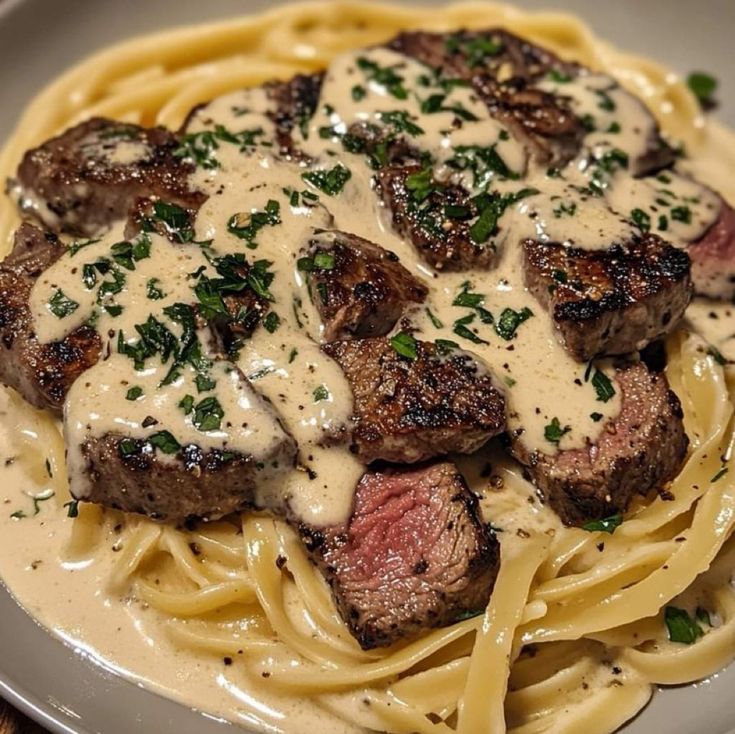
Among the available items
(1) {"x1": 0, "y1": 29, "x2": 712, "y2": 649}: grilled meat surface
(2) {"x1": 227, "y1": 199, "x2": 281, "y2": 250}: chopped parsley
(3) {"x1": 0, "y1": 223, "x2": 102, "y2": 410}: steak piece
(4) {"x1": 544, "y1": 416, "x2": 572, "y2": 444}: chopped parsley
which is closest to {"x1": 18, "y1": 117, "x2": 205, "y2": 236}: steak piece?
(1) {"x1": 0, "y1": 29, "x2": 712, "y2": 649}: grilled meat surface

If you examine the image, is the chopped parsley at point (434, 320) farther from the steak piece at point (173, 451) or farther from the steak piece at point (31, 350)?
the steak piece at point (31, 350)

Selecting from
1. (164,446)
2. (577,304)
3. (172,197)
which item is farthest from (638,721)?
(172,197)

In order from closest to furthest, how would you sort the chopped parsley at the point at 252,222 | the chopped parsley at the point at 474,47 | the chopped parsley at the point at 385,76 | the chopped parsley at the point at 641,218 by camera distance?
1. the chopped parsley at the point at 252,222
2. the chopped parsley at the point at 641,218
3. the chopped parsley at the point at 385,76
4. the chopped parsley at the point at 474,47

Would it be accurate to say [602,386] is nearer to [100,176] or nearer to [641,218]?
[641,218]

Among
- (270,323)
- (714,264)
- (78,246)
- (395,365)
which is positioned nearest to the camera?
(395,365)

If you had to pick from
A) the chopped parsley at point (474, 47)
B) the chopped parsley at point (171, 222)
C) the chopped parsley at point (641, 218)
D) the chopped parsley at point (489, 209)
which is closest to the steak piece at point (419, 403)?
the chopped parsley at point (489, 209)

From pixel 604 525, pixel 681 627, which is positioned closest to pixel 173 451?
pixel 604 525
